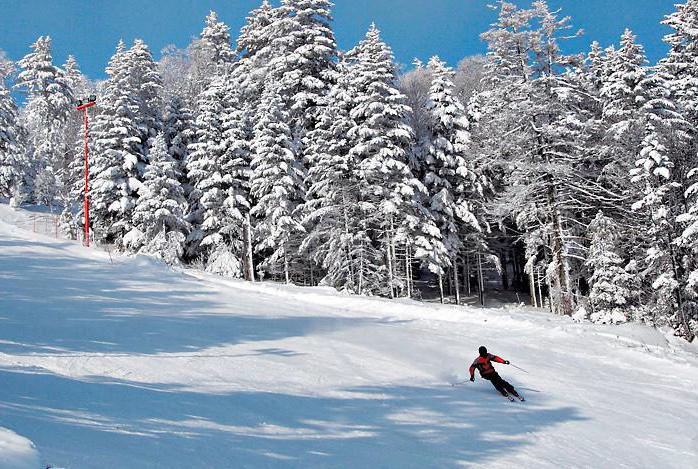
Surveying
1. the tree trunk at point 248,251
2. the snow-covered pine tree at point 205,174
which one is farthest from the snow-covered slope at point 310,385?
the snow-covered pine tree at point 205,174

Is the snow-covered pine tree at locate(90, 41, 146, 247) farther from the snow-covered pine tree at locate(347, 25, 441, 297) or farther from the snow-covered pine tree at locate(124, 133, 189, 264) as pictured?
the snow-covered pine tree at locate(347, 25, 441, 297)

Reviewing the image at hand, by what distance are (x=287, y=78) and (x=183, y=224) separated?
12008 millimetres

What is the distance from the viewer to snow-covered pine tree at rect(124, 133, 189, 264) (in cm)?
3244

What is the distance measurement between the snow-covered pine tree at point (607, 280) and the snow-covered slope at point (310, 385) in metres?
9.76

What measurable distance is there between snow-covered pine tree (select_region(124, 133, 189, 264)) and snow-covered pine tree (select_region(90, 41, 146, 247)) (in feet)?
5.82

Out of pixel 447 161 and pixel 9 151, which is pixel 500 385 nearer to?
pixel 447 161

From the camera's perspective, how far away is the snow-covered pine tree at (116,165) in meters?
34.8

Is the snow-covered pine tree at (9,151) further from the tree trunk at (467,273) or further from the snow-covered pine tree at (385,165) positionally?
the tree trunk at (467,273)

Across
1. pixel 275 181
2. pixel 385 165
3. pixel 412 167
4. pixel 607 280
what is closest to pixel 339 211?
pixel 385 165

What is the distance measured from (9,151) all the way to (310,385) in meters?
48.2

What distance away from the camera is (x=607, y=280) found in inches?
1112

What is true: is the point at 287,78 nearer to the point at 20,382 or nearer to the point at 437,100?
the point at 437,100

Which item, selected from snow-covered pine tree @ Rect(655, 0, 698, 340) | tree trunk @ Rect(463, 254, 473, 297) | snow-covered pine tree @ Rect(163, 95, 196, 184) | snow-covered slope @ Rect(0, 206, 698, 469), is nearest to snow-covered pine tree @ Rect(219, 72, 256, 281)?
snow-covered pine tree @ Rect(163, 95, 196, 184)

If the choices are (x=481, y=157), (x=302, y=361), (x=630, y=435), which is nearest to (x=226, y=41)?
(x=481, y=157)
